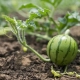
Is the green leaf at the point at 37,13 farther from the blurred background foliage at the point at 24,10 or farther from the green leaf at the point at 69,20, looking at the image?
the blurred background foliage at the point at 24,10

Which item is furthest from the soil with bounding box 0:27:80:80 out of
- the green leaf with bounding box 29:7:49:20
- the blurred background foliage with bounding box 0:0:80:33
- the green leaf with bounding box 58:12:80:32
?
the blurred background foliage with bounding box 0:0:80:33

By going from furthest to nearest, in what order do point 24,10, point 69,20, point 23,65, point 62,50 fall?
1. point 24,10
2. point 69,20
3. point 23,65
4. point 62,50

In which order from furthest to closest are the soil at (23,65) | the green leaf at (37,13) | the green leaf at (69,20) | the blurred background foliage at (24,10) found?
the blurred background foliage at (24,10), the green leaf at (69,20), the green leaf at (37,13), the soil at (23,65)

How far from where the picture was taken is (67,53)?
225 cm

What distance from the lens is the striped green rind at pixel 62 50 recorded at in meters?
2.24

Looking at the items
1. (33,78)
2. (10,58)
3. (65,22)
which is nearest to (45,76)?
(33,78)

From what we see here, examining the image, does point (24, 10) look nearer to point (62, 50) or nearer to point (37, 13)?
point (37, 13)

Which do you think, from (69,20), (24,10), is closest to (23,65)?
(69,20)

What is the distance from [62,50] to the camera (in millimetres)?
2236

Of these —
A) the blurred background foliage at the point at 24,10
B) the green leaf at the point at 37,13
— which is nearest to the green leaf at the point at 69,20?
the green leaf at the point at 37,13

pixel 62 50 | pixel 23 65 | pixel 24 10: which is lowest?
pixel 23 65

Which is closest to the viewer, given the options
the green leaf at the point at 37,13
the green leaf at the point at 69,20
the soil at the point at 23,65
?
the soil at the point at 23,65

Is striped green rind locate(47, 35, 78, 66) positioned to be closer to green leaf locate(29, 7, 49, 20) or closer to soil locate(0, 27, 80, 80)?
soil locate(0, 27, 80, 80)

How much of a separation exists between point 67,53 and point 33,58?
1.47 feet
